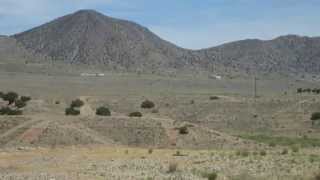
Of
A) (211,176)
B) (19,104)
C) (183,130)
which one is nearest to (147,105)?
(19,104)

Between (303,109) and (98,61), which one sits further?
(98,61)

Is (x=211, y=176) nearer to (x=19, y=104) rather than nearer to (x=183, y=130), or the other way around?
(x=183, y=130)

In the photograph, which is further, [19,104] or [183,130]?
[19,104]

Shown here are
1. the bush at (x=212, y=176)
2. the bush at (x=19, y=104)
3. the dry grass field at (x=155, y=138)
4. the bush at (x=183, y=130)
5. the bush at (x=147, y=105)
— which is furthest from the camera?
the bush at (x=147, y=105)

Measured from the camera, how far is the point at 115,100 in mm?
94062

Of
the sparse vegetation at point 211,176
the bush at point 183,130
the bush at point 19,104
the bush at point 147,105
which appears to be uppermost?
the sparse vegetation at point 211,176

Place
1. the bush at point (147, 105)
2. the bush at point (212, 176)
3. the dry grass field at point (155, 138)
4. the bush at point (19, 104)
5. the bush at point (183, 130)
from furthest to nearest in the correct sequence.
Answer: the bush at point (147, 105)
the bush at point (19, 104)
the bush at point (183, 130)
the dry grass field at point (155, 138)
the bush at point (212, 176)

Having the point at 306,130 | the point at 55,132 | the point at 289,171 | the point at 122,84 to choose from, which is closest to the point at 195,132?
the point at 55,132

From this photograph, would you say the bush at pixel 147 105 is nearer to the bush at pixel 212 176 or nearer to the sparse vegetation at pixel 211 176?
the sparse vegetation at pixel 211 176

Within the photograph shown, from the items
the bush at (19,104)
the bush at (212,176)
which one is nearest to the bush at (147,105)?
the bush at (19,104)

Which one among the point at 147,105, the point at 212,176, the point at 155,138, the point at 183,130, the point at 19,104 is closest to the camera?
Answer: the point at 212,176

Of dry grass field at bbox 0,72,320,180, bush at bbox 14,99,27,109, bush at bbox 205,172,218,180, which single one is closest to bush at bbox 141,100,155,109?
dry grass field at bbox 0,72,320,180

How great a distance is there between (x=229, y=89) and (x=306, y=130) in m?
61.8

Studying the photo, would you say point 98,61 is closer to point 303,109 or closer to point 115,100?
point 115,100
